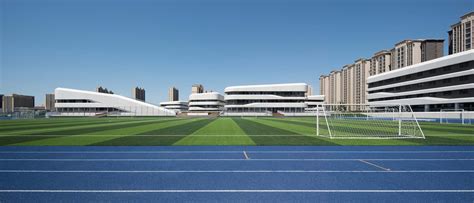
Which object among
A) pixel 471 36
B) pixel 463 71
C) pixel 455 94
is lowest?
pixel 455 94

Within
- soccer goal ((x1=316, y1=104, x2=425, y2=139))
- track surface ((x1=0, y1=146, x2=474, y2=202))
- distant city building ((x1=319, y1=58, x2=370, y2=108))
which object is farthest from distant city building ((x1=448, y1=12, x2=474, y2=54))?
track surface ((x1=0, y1=146, x2=474, y2=202))

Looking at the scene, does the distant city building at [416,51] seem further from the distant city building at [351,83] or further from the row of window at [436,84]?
the row of window at [436,84]

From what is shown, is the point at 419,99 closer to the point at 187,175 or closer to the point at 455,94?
the point at 455,94

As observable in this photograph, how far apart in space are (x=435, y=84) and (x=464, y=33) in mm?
50395

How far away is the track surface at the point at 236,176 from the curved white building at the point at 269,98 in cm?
8215

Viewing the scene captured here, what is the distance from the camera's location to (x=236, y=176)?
7668mm

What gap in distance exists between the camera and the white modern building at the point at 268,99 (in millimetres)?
93562

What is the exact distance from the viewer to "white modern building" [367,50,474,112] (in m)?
56.7

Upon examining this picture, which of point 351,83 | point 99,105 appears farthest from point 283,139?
point 351,83

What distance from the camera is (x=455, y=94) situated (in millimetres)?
59969

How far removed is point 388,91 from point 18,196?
9310 cm

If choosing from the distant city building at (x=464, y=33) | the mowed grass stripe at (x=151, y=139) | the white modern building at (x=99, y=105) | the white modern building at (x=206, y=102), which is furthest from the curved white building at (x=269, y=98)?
the mowed grass stripe at (x=151, y=139)

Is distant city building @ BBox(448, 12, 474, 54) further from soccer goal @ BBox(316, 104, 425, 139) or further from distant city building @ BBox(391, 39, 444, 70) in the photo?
soccer goal @ BBox(316, 104, 425, 139)

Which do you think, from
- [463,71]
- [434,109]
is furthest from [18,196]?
[434,109]
